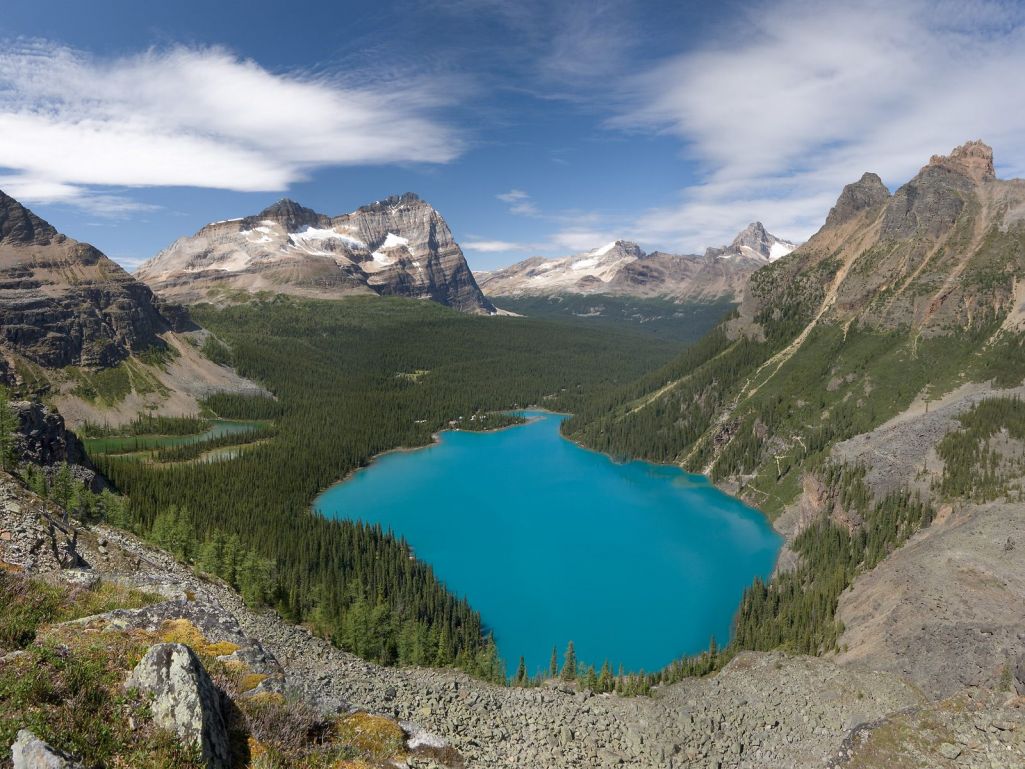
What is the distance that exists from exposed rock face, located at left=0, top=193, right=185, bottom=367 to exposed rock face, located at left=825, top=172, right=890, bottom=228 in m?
196

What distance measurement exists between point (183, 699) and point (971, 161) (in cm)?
16266

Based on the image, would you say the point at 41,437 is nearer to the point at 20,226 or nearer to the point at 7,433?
the point at 7,433

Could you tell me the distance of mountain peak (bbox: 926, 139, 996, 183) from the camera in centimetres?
12069

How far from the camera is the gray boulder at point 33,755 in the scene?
27.7 feet

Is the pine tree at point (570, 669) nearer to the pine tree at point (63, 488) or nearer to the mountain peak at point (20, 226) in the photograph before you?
the pine tree at point (63, 488)

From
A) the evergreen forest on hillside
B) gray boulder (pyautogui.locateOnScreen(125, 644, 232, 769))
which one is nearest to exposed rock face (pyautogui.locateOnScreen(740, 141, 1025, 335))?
the evergreen forest on hillside

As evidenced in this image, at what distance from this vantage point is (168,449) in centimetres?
12100

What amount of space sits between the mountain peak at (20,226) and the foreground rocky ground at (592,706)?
181954mm

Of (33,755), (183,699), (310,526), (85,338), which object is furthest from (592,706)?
(85,338)

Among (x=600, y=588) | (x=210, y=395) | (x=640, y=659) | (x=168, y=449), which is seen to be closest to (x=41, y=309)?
(x=210, y=395)

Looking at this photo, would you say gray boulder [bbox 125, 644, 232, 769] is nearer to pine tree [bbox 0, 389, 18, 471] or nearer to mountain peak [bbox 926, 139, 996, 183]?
pine tree [bbox 0, 389, 18, 471]

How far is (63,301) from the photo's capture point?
154m

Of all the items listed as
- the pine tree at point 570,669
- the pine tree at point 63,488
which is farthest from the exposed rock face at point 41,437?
the pine tree at point 570,669

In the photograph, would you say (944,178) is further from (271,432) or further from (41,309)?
(41,309)
